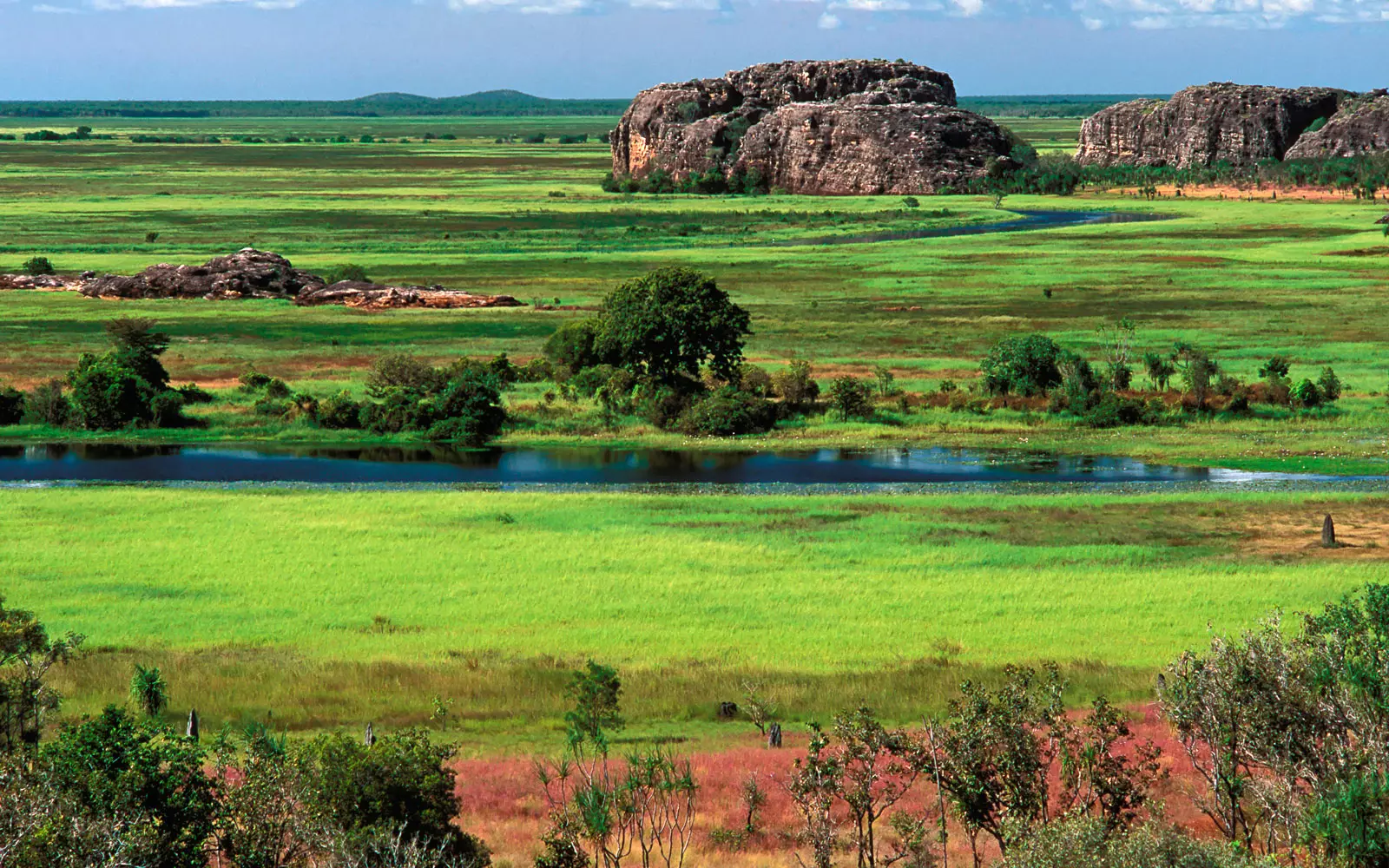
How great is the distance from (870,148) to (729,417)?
4527 inches

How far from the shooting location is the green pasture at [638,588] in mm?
27234

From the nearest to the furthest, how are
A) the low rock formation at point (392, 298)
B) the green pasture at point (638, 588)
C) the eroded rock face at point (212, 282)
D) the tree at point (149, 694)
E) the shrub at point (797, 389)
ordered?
the tree at point (149, 694) → the green pasture at point (638, 588) → the shrub at point (797, 389) → the low rock formation at point (392, 298) → the eroded rock face at point (212, 282)

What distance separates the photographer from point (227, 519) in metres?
40.5

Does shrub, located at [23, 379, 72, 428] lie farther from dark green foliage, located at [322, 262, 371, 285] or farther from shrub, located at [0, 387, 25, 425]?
dark green foliage, located at [322, 262, 371, 285]

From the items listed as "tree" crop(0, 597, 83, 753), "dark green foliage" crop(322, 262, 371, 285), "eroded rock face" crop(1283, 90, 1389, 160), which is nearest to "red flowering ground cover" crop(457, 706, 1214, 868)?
"tree" crop(0, 597, 83, 753)

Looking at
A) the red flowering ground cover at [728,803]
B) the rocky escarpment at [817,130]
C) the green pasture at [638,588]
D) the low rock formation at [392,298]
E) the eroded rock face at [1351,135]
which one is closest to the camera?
the red flowering ground cover at [728,803]

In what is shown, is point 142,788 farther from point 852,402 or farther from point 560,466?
point 852,402

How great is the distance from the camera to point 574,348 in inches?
2347

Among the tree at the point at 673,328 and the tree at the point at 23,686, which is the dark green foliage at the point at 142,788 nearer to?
the tree at the point at 23,686

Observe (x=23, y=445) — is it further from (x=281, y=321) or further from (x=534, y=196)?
(x=534, y=196)

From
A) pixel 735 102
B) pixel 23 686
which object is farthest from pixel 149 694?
pixel 735 102

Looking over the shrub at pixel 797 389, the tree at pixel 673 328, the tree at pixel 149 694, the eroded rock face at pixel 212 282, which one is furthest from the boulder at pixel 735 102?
the tree at pixel 149 694

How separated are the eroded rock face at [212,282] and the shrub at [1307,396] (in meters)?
52.8

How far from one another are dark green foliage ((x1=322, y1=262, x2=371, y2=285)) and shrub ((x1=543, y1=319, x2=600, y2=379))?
26.8 m
